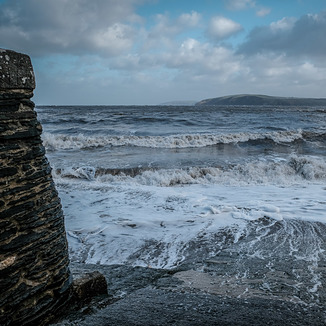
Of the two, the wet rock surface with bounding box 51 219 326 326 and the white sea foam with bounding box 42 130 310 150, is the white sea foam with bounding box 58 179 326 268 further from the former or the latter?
the white sea foam with bounding box 42 130 310 150

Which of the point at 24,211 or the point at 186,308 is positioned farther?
the point at 186,308

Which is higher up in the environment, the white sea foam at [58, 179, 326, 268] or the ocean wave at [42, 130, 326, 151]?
the ocean wave at [42, 130, 326, 151]

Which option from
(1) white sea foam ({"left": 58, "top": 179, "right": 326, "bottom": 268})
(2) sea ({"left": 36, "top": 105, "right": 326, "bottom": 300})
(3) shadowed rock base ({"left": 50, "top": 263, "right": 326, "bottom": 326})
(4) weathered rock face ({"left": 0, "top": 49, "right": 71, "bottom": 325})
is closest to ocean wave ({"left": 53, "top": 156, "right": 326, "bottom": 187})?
(2) sea ({"left": 36, "top": 105, "right": 326, "bottom": 300})

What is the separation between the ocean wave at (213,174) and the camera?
12.2 m

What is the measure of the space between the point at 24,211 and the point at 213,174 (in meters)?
10.7

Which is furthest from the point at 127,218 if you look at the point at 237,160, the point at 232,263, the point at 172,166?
the point at 237,160

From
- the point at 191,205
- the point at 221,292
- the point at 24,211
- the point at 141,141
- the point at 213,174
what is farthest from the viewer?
the point at 141,141

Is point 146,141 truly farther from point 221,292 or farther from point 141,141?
point 221,292

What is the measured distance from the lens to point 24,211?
314 centimetres

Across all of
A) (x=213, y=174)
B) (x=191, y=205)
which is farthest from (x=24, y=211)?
(x=213, y=174)

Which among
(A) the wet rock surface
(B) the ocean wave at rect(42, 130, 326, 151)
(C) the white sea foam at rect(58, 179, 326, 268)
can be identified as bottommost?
(C) the white sea foam at rect(58, 179, 326, 268)

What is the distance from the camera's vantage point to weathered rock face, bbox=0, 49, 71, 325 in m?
2.98

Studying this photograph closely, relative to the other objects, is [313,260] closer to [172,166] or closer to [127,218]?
[127,218]

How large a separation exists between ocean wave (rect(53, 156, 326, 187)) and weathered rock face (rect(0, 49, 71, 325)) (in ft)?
28.1
